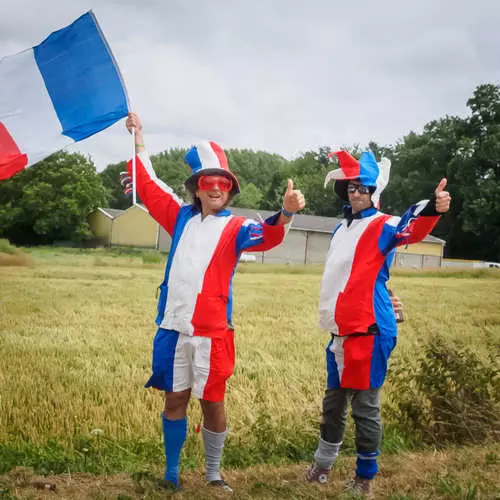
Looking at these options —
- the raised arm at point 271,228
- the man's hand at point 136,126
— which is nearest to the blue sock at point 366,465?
the raised arm at point 271,228

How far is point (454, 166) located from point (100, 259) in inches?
263

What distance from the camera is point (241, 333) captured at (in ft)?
26.1

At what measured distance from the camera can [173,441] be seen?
3.15m

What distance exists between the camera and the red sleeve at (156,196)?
10.9ft

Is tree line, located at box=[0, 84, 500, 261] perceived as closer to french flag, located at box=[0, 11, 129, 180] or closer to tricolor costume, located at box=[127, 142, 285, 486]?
french flag, located at box=[0, 11, 129, 180]

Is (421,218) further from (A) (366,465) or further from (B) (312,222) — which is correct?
(B) (312,222)

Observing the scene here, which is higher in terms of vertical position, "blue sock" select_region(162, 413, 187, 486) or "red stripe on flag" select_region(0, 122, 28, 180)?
"red stripe on flag" select_region(0, 122, 28, 180)

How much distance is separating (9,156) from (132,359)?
3.29 m

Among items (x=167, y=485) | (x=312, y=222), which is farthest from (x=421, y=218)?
(x=312, y=222)

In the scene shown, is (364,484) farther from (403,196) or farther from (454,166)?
(454,166)

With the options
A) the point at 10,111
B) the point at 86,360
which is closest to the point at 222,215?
the point at 10,111

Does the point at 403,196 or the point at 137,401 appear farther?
the point at 403,196

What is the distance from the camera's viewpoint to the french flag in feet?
11.6

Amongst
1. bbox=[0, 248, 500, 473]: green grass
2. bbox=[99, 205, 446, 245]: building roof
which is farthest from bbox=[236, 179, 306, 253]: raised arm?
bbox=[99, 205, 446, 245]: building roof
